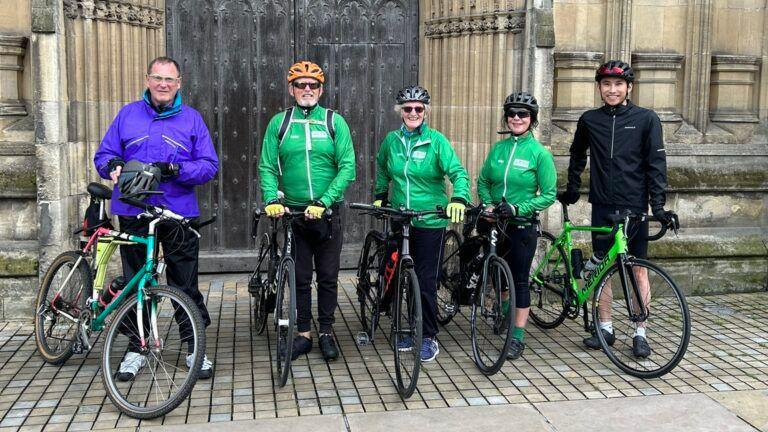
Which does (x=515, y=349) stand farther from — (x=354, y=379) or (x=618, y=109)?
(x=618, y=109)

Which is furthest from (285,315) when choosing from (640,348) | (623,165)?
(623,165)

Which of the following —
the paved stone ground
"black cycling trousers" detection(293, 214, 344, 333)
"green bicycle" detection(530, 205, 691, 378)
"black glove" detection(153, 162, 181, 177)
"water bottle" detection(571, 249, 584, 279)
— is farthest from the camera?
"water bottle" detection(571, 249, 584, 279)

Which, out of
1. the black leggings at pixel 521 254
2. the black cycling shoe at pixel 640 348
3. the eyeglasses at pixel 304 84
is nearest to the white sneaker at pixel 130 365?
the eyeglasses at pixel 304 84

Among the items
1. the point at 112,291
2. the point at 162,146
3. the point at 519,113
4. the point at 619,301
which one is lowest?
the point at 619,301

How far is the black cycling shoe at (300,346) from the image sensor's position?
18.8ft

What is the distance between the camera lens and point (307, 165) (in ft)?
18.4

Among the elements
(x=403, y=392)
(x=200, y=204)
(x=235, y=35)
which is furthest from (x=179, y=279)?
(x=235, y=35)

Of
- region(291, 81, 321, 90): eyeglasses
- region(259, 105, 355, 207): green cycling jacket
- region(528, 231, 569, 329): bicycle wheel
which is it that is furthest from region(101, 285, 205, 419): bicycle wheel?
region(528, 231, 569, 329): bicycle wheel

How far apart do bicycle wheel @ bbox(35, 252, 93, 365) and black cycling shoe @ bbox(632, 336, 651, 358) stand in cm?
352

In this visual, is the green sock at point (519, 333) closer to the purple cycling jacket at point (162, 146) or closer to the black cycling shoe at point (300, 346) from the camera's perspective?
the black cycling shoe at point (300, 346)

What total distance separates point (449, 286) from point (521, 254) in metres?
0.77

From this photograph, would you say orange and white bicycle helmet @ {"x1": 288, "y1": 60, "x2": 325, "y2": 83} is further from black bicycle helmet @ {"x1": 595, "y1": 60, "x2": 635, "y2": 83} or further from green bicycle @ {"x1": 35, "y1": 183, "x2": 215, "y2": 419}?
black bicycle helmet @ {"x1": 595, "y1": 60, "x2": 635, "y2": 83}

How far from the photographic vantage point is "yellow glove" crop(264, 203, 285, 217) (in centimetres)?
525

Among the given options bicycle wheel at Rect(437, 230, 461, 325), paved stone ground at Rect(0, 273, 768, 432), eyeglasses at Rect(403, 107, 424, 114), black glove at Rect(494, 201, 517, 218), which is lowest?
paved stone ground at Rect(0, 273, 768, 432)
